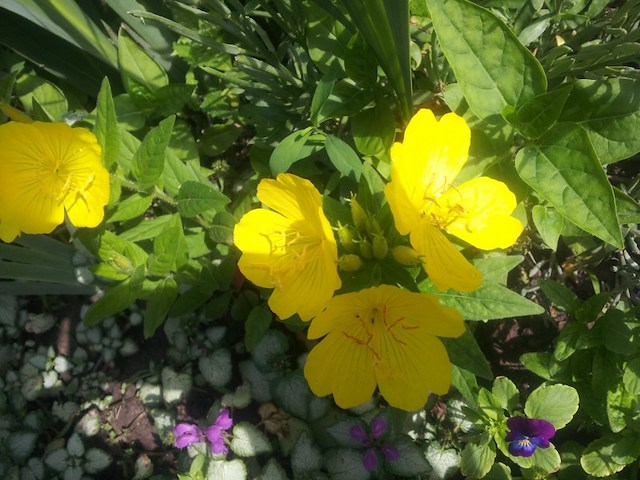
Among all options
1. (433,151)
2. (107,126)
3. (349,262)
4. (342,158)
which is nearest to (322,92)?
(342,158)

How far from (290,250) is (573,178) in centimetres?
59

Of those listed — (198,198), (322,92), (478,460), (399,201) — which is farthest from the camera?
(478,460)

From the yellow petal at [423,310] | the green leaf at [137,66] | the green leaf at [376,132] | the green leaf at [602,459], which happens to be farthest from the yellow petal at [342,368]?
the green leaf at [137,66]

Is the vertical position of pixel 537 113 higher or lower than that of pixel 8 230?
higher

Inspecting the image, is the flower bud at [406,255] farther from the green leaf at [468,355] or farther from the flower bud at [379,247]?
the green leaf at [468,355]

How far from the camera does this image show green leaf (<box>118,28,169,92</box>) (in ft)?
5.60

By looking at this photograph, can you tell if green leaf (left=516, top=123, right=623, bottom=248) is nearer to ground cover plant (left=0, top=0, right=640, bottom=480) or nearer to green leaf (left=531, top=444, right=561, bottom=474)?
ground cover plant (left=0, top=0, right=640, bottom=480)

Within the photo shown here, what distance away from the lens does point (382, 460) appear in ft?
6.22

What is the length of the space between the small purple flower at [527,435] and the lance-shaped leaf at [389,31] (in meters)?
0.90

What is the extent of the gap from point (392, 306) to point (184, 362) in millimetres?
1234

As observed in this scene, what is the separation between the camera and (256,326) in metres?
1.80

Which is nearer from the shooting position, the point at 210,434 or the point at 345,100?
the point at 345,100

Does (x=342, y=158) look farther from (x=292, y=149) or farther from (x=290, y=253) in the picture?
(x=290, y=253)

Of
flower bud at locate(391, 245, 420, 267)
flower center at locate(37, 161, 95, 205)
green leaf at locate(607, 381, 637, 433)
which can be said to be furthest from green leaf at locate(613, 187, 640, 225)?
flower center at locate(37, 161, 95, 205)
